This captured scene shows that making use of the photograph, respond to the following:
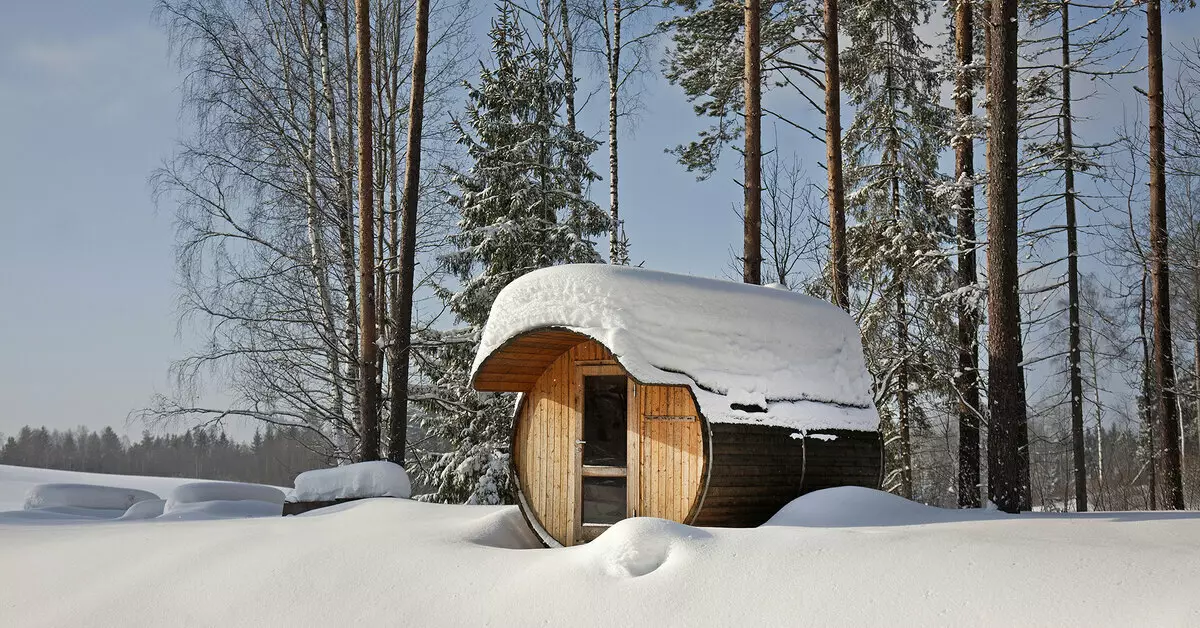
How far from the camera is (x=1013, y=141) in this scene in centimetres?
1009

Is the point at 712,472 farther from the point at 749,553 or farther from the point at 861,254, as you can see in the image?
the point at 861,254

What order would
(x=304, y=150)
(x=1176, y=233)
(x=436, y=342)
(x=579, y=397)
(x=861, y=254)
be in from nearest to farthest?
(x=579, y=397), (x=436, y=342), (x=304, y=150), (x=861, y=254), (x=1176, y=233)

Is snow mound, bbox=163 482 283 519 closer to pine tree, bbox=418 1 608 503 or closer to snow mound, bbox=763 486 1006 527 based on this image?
pine tree, bbox=418 1 608 503

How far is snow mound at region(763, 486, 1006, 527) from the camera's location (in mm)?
7598

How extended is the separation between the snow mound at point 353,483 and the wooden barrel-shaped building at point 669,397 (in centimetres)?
170

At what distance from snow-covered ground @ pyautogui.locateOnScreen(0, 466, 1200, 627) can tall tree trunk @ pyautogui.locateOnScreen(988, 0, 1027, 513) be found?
5.70 ft

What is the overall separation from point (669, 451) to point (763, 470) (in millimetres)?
898

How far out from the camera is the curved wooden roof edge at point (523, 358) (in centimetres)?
859

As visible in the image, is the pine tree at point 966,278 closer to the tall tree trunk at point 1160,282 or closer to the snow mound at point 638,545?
the tall tree trunk at point 1160,282

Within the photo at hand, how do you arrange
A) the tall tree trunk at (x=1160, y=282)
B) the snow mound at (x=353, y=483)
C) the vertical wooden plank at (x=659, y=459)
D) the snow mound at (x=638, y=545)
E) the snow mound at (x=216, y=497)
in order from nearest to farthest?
the snow mound at (x=638, y=545)
the vertical wooden plank at (x=659, y=459)
the snow mound at (x=353, y=483)
the snow mound at (x=216, y=497)
the tall tree trunk at (x=1160, y=282)

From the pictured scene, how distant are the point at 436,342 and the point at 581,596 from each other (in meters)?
8.25

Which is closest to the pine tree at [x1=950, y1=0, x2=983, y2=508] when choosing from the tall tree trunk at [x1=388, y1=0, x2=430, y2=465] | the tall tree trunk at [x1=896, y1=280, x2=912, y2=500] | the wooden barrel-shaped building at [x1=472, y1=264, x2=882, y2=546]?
the tall tree trunk at [x1=896, y1=280, x2=912, y2=500]

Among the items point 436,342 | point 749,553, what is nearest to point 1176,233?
point 436,342

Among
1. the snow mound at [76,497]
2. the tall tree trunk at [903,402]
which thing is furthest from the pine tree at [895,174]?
the snow mound at [76,497]
